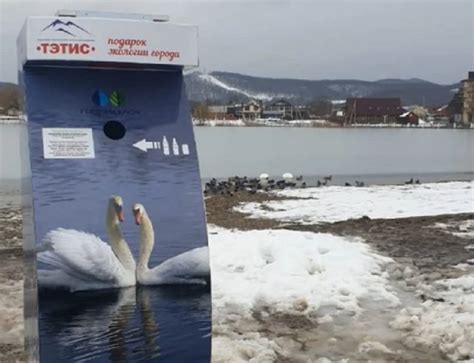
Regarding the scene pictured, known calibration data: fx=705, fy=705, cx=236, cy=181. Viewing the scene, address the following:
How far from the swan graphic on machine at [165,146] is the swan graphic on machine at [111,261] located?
335 millimetres

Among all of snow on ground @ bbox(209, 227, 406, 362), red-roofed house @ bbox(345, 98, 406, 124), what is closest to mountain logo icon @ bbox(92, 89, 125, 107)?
snow on ground @ bbox(209, 227, 406, 362)

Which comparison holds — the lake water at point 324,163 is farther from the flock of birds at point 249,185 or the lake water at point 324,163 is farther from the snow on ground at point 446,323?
the snow on ground at point 446,323

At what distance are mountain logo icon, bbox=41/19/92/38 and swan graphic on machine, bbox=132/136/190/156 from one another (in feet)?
2.16

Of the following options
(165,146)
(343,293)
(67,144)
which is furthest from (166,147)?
(343,293)

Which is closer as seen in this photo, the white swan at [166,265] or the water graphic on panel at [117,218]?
the water graphic on panel at [117,218]

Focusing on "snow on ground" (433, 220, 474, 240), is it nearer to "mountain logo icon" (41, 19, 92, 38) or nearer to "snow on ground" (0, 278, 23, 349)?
"snow on ground" (0, 278, 23, 349)

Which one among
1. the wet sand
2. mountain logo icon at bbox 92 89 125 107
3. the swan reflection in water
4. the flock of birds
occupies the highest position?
mountain logo icon at bbox 92 89 125 107

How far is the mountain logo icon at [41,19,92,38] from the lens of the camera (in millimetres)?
3713

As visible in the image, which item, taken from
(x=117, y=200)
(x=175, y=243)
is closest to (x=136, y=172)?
(x=117, y=200)

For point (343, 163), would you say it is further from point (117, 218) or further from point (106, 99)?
point (117, 218)

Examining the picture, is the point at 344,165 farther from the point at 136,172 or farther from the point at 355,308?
the point at 136,172

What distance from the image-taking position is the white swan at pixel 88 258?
3551 mm

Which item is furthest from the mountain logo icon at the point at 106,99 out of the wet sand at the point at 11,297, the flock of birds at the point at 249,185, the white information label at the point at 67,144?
the flock of birds at the point at 249,185

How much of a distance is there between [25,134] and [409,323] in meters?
3.92
